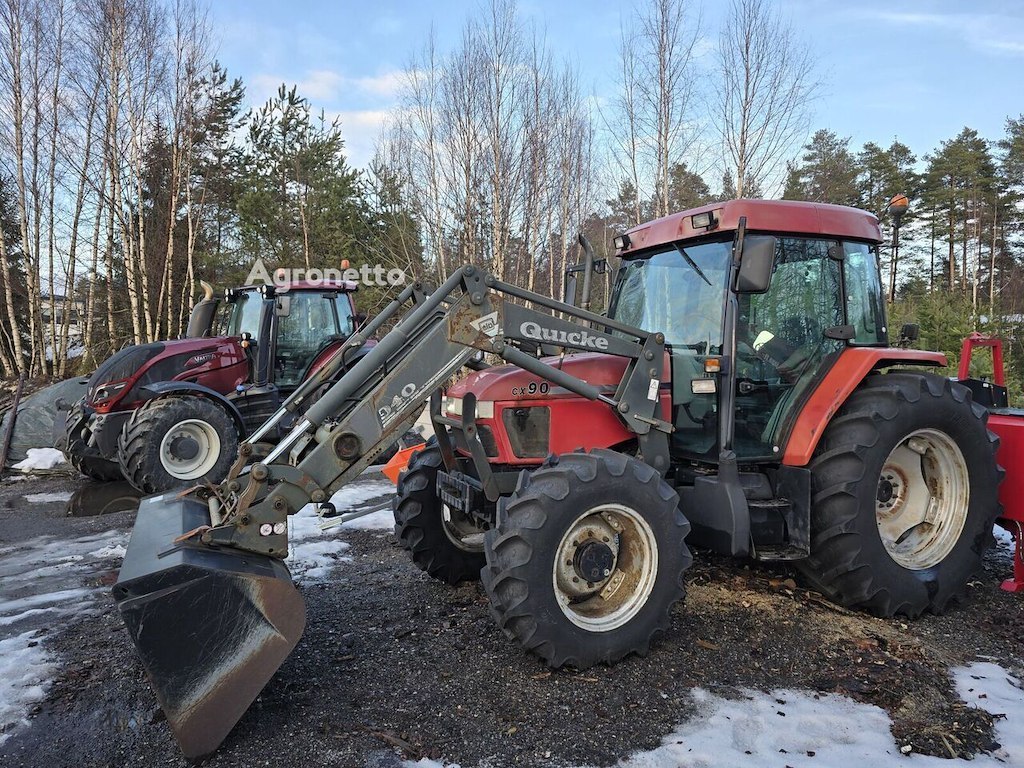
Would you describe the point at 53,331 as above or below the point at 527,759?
above

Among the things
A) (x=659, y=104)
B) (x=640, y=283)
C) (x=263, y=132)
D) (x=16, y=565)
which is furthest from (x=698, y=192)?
(x=16, y=565)

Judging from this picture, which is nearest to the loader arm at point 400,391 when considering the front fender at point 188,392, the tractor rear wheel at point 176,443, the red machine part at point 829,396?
the red machine part at point 829,396

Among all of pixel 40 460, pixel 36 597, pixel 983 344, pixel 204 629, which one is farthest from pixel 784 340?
pixel 40 460

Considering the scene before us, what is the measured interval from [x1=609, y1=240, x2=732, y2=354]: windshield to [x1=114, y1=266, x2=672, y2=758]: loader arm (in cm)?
29

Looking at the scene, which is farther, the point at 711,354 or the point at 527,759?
the point at 711,354

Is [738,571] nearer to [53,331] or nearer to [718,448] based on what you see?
[718,448]

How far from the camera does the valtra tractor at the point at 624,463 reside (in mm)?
2861

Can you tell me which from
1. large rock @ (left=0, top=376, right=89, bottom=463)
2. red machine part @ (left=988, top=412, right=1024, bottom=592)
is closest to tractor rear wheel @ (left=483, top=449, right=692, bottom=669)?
red machine part @ (left=988, top=412, right=1024, bottom=592)

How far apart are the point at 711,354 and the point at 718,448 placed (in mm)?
537

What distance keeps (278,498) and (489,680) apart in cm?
129

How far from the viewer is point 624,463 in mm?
3338

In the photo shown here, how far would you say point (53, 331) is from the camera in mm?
16656

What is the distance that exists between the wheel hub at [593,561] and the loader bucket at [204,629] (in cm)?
128

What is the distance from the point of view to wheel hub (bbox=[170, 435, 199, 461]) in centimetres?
772
